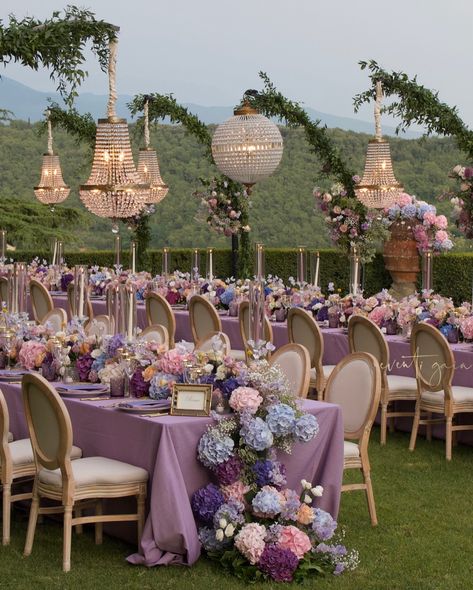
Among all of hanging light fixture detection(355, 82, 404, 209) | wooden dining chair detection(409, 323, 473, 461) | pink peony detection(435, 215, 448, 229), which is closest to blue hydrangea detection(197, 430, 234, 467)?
wooden dining chair detection(409, 323, 473, 461)

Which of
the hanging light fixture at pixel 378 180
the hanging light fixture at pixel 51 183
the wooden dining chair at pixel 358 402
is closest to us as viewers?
the wooden dining chair at pixel 358 402

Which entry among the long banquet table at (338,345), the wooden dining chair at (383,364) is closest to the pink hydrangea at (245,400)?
the wooden dining chair at (383,364)

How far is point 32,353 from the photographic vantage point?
6.60 meters

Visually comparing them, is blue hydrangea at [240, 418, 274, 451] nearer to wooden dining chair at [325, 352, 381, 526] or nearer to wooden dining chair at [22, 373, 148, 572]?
wooden dining chair at [22, 373, 148, 572]

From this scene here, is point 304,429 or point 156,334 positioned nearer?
point 304,429

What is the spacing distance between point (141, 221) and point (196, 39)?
492 centimetres

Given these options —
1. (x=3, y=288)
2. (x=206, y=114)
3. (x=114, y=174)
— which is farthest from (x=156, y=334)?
(x=206, y=114)

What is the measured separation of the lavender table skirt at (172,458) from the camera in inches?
204

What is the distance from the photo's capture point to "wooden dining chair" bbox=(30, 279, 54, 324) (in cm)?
1263

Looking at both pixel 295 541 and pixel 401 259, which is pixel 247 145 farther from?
pixel 401 259

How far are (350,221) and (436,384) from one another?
7811 millimetres

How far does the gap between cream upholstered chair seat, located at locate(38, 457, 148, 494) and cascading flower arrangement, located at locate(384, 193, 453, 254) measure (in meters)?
9.29

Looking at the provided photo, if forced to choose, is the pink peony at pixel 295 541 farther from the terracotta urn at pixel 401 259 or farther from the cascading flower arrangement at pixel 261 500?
the terracotta urn at pixel 401 259

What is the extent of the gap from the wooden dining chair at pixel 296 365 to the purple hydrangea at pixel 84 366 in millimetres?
1020
